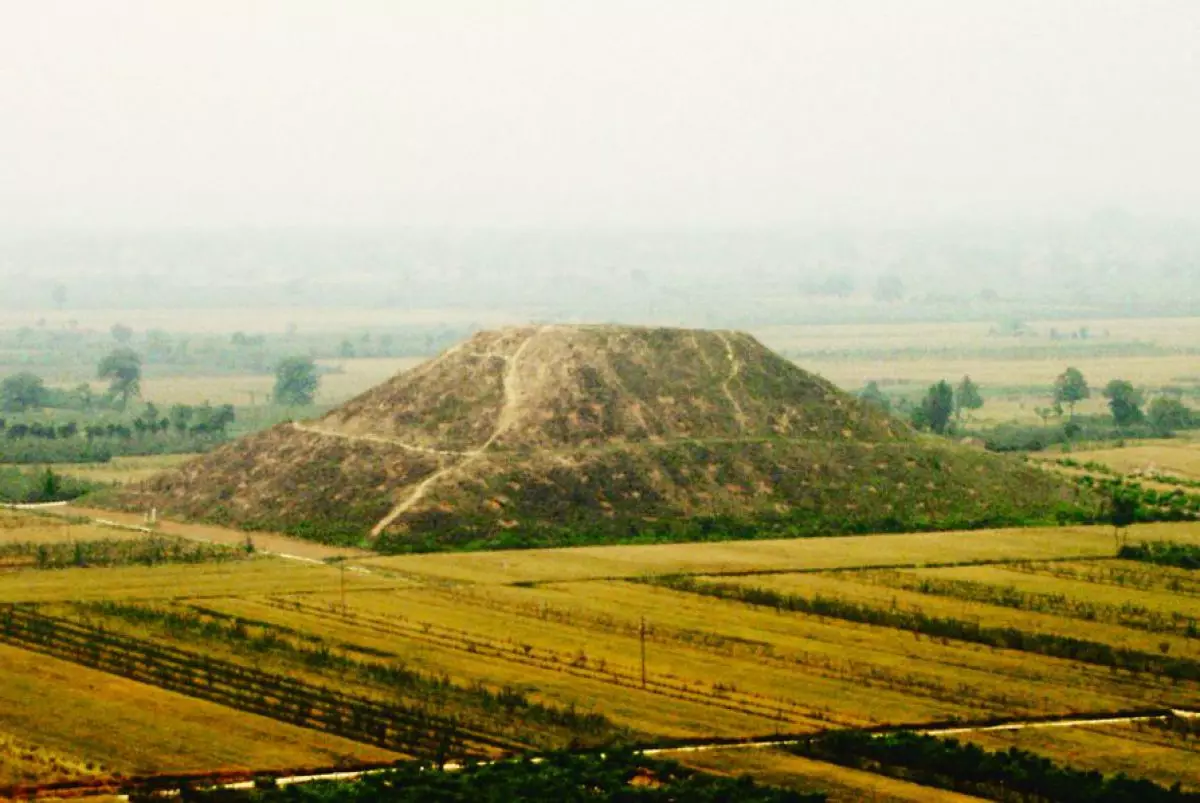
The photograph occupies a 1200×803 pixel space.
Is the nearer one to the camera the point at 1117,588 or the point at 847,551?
the point at 1117,588

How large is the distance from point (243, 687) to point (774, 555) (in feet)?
102

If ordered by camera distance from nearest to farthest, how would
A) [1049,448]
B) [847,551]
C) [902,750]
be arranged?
1. [902,750]
2. [847,551]
3. [1049,448]

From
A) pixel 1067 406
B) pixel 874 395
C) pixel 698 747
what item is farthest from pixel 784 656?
pixel 1067 406

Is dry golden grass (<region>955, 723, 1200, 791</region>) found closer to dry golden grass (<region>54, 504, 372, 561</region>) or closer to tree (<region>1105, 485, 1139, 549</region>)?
tree (<region>1105, 485, 1139, 549</region>)

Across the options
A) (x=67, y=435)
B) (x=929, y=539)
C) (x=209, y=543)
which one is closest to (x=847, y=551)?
(x=929, y=539)

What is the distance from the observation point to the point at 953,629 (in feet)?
236

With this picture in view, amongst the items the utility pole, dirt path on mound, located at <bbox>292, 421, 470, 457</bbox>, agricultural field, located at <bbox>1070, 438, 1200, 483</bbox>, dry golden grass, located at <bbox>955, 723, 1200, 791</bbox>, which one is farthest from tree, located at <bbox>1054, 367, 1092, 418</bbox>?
dry golden grass, located at <bbox>955, 723, 1200, 791</bbox>

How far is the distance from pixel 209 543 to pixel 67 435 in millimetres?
55468

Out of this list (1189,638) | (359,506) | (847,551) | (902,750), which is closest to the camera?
(902,750)

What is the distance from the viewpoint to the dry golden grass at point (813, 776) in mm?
51772

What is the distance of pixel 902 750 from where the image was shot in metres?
55.2

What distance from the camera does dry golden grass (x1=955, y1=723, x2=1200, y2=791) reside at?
54.5 meters

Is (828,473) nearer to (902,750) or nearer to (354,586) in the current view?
(354,586)

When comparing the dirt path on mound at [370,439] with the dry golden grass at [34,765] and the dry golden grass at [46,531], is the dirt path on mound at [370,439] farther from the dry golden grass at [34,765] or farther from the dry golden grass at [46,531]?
the dry golden grass at [34,765]
